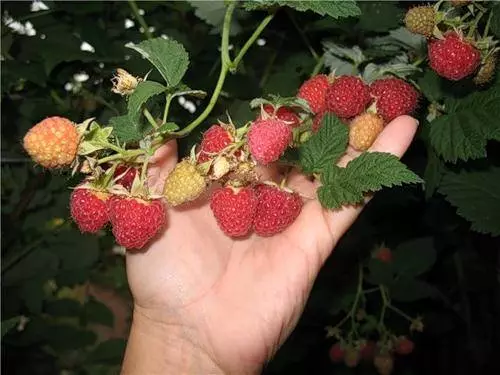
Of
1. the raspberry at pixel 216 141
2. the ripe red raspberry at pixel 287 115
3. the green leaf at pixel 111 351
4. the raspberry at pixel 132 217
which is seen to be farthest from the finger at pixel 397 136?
the green leaf at pixel 111 351

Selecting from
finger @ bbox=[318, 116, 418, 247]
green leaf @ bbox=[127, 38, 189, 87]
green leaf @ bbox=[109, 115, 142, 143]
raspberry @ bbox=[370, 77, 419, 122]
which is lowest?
finger @ bbox=[318, 116, 418, 247]

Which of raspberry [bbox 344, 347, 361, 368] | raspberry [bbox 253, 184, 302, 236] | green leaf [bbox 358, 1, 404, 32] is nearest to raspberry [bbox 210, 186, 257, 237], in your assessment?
raspberry [bbox 253, 184, 302, 236]

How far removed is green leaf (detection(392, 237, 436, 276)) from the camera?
6.12 feet

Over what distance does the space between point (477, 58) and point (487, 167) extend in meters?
0.39

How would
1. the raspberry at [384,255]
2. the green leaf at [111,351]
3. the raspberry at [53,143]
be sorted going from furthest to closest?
1. the green leaf at [111,351]
2. the raspberry at [384,255]
3. the raspberry at [53,143]

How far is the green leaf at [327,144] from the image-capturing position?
3.16 feet

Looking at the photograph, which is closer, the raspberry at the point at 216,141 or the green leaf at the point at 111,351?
the raspberry at the point at 216,141

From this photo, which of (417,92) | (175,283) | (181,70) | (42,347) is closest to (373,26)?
(417,92)

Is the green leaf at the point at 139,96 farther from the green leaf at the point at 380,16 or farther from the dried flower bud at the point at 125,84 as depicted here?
the green leaf at the point at 380,16

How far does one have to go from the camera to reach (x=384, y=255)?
74.5 inches

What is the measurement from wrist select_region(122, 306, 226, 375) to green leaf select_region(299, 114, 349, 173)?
0.35 metres

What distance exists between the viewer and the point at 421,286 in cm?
185

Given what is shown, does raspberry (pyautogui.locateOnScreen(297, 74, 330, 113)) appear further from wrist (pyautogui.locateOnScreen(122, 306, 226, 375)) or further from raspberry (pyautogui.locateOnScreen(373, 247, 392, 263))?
raspberry (pyautogui.locateOnScreen(373, 247, 392, 263))

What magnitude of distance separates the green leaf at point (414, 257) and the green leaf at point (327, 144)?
3.24ft
